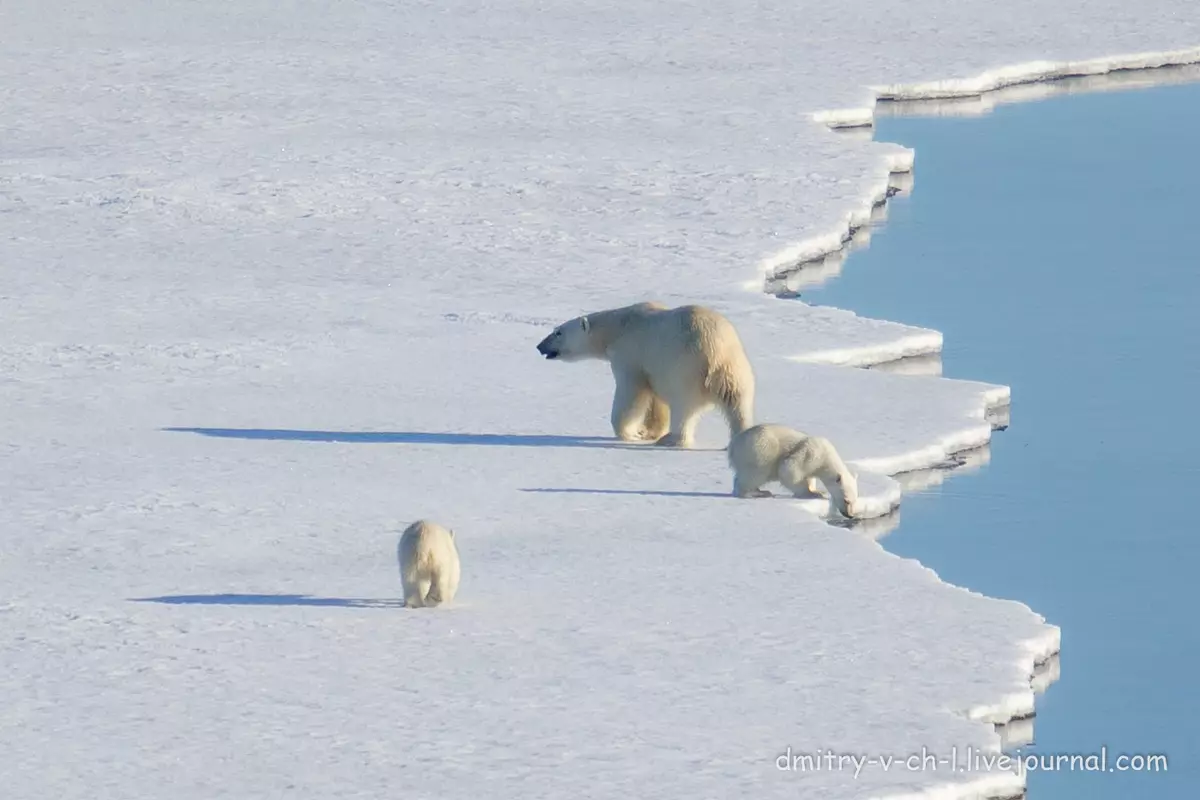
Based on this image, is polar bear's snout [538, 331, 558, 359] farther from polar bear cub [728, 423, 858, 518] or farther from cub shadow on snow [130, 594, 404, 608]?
cub shadow on snow [130, 594, 404, 608]

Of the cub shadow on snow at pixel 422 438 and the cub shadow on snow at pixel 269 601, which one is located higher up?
the cub shadow on snow at pixel 422 438

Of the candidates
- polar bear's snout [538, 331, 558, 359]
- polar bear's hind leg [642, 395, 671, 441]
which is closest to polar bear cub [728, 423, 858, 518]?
polar bear's hind leg [642, 395, 671, 441]

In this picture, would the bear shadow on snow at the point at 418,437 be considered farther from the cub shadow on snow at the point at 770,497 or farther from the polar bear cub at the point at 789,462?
the polar bear cub at the point at 789,462

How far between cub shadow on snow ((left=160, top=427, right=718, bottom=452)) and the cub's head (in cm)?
30

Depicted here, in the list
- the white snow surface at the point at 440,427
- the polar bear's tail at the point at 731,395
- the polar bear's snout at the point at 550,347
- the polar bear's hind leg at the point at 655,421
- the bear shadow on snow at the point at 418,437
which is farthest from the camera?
the polar bear's snout at the point at 550,347

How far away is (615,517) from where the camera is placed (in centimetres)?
727

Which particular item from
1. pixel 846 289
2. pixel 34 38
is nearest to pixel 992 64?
pixel 846 289

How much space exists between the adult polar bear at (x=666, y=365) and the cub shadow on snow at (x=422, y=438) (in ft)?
0.33

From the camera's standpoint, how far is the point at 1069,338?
10.3 metres

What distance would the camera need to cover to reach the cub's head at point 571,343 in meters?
8.28

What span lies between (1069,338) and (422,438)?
342 centimetres

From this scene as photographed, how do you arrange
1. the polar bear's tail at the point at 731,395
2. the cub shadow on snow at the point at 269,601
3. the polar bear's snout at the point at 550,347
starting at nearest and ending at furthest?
the cub shadow on snow at the point at 269,601 < the polar bear's tail at the point at 731,395 < the polar bear's snout at the point at 550,347

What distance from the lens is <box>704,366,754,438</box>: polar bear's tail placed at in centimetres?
781

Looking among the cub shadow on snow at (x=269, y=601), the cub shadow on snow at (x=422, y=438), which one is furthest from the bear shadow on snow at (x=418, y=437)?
the cub shadow on snow at (x=269, y=601)
